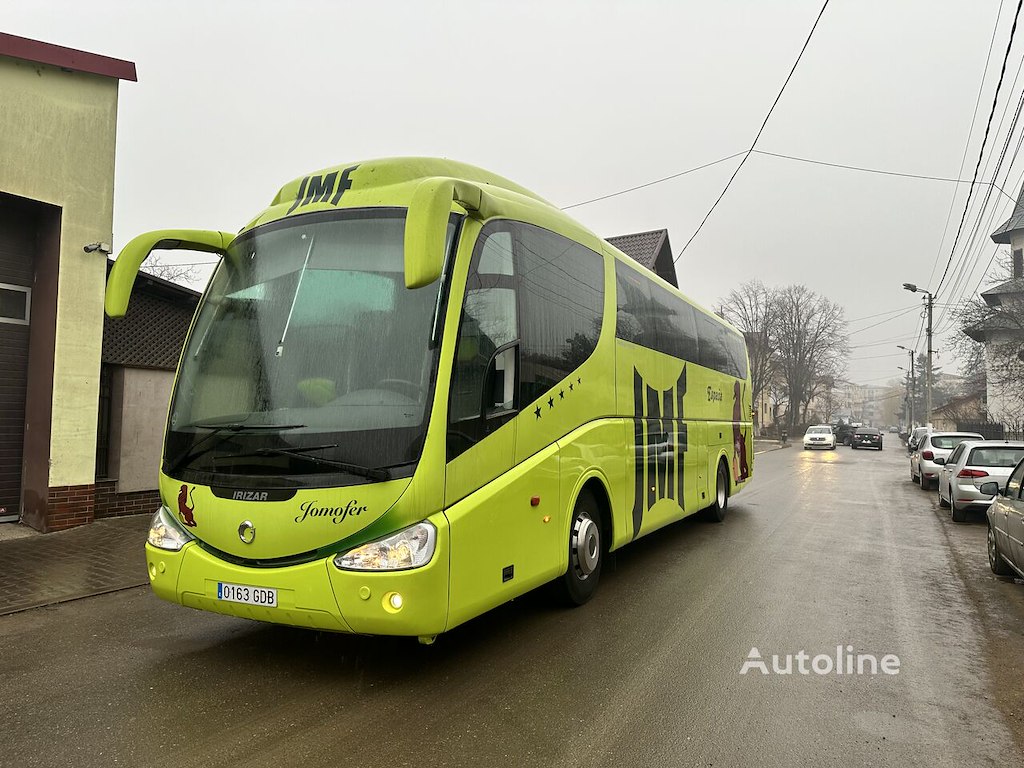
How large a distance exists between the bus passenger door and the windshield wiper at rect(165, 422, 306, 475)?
967 millimetres

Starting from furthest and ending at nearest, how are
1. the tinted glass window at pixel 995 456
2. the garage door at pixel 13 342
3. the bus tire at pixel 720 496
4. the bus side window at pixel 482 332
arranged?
the tinted glass window at pixel 995 456 < the bus tire at pixel 720 496 < the garage door at pixel 13 342 < the bus side window at pixel 482 332

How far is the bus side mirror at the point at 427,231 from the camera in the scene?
3.46m

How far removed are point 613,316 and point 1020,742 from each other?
4.37 meters

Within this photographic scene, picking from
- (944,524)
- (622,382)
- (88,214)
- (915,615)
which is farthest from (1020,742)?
(88,214)

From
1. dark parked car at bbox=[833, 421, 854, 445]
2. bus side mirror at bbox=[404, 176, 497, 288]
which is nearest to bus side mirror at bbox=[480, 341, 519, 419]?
bus side mirror at bbox=[404, 176, 497, 288]

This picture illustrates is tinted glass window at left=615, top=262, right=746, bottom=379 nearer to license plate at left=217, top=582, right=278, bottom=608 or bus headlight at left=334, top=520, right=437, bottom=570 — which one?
bus headlight at left=334, top=520, right=437, bottom=570

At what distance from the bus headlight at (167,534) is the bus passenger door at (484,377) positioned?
5.90 feet

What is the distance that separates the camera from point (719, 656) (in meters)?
4.77

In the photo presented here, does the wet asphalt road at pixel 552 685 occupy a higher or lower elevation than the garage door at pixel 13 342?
lower

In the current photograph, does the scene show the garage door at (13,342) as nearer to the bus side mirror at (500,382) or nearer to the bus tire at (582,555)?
the bus tire at (582,555)

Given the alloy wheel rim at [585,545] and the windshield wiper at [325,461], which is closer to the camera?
the windshield wiper at [325,461]

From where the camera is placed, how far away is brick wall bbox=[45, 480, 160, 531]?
8.77 metres

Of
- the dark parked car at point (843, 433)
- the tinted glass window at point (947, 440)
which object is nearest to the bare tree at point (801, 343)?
the dark parked car at point (843, 433)

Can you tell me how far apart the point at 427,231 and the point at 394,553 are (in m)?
1.79
